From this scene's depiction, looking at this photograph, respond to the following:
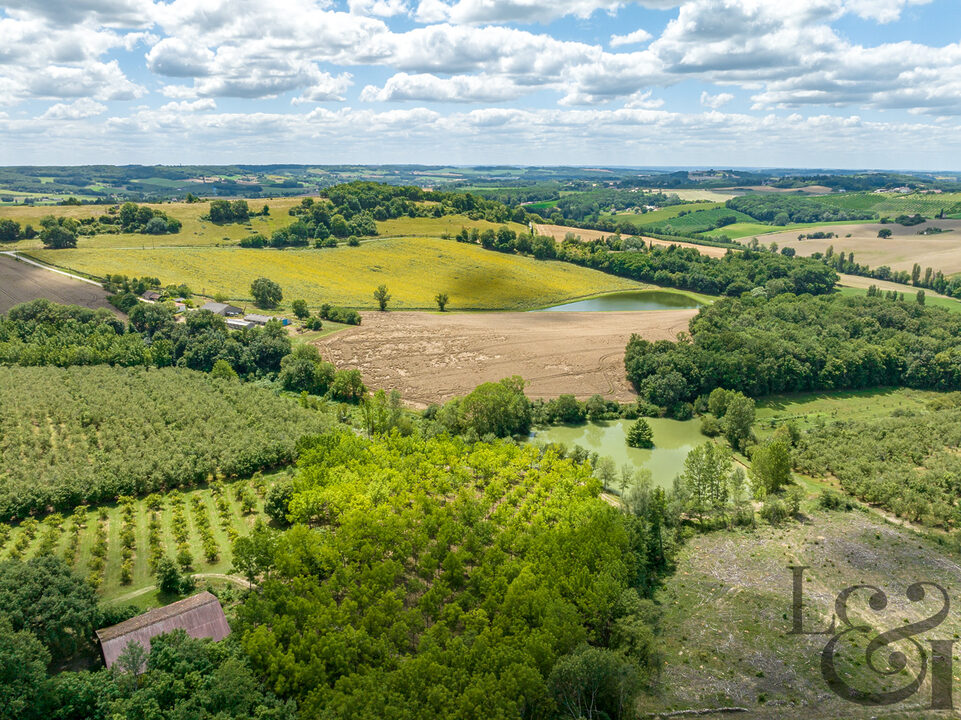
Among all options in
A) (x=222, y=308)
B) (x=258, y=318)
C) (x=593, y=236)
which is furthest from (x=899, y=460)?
(x=593, y=236)

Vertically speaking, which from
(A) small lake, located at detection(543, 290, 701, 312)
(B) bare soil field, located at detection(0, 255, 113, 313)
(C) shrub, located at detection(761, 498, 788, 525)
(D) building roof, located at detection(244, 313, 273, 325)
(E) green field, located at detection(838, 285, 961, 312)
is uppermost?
(B) bare soil field, located at detection(0, 255, 113, 313)

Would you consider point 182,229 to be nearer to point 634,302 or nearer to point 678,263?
point 634,302

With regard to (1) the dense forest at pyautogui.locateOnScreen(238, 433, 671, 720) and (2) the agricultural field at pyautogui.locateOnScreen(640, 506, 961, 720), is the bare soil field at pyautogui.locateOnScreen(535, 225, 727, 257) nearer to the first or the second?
(2) the agricultural field at pyautogui.locateOnScreen(640, 506, 961, 720)

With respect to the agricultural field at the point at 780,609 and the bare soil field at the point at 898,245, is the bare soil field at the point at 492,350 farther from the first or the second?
the bare soil field at the point at 898,245

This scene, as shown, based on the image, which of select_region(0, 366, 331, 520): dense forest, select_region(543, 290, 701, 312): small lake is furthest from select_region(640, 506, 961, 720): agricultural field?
select_region(543, 290, 701, 312): small lake

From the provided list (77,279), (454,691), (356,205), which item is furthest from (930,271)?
(77,279)

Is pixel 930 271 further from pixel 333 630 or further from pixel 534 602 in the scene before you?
pixel 333 630

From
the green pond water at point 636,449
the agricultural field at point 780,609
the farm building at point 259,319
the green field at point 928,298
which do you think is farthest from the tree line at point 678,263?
the agricultural field at point 780,609
